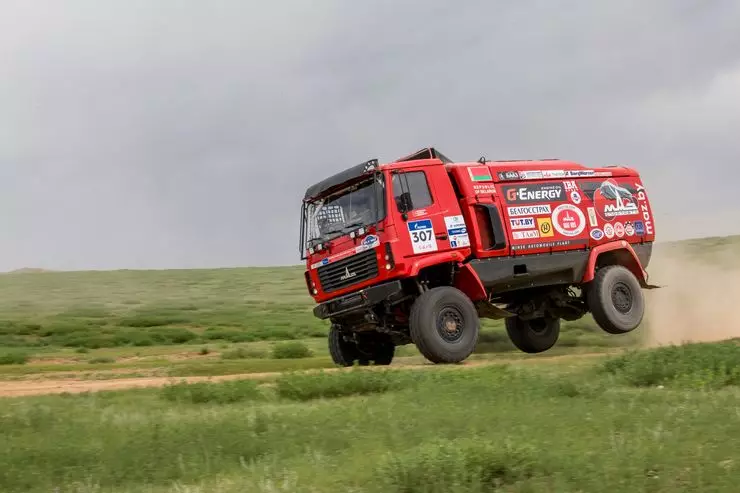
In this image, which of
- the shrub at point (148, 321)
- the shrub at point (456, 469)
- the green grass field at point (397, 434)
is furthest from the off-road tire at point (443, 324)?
the shrub at point (148, 321)

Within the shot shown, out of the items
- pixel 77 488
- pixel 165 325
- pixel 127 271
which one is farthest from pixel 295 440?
pixel 127 271

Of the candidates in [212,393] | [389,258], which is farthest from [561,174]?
[212,393]

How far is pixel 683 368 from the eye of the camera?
10.1 m

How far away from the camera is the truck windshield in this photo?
1344 centimetres

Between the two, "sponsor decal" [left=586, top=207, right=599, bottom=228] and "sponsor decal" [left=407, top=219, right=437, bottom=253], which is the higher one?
"sponsor decal" [left=586, top=207, right=599, bottom=228]

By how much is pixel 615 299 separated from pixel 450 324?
4.58m

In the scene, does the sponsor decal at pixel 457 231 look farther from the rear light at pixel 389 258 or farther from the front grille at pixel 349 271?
the front grille at pixel 349 271

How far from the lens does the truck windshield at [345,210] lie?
1344 centimetres

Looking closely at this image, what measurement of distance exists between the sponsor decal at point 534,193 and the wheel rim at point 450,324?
2.67 metres

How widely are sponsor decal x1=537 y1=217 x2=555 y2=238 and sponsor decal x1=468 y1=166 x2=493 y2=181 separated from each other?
1.42 metres

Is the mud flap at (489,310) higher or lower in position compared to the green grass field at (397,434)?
higher

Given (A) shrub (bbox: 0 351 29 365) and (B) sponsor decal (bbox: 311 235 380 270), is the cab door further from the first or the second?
(A) shrub (bbox: 0 351 29 365)

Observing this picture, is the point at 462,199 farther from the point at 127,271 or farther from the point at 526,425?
the point at 127,271

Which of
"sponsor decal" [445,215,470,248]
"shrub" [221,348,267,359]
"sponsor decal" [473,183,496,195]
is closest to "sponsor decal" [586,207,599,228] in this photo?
"sponsor decal" [473,183,496,195]
